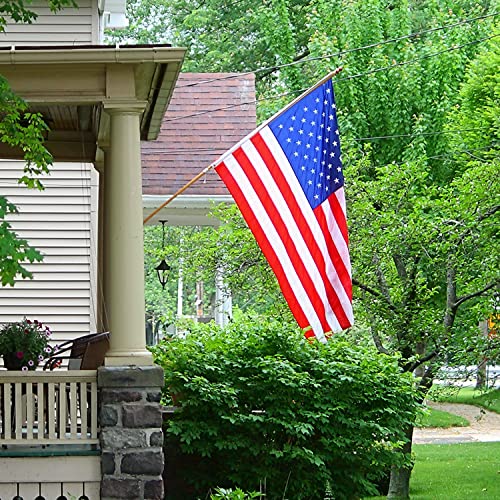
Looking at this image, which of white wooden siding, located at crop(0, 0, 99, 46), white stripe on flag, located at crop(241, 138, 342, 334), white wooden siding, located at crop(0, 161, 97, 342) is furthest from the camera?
white wooden siding, located at crop(0, 0, 99, 46)

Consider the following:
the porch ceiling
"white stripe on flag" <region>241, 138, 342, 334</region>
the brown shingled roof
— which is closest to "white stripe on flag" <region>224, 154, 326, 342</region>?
"white stripe on flag" <region>241, 138, 342, 334</region>

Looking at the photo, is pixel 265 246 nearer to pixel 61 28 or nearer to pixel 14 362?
pixel 14 362

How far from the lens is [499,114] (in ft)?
45.9

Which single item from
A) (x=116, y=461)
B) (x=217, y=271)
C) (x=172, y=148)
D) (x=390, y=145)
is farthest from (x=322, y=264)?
(x=390, y=145)

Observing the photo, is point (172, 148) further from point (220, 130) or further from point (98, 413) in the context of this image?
point (98, 413)

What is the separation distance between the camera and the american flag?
8.83m

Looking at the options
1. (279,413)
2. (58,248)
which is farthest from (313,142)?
(58,248)

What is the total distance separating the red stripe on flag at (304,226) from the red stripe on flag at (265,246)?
0.18m

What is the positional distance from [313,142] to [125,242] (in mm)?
2518

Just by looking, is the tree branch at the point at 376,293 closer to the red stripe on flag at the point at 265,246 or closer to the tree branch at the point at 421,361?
the tree branch at the point at 421,361

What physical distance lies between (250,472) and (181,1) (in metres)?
23.9

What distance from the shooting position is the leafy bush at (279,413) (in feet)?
29.2

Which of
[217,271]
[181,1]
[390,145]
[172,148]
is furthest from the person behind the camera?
[181,1]

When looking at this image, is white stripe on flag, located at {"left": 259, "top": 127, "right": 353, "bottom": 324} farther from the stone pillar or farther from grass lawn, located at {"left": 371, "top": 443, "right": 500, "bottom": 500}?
grass lawn, located at {"left": 371, "top": 443, "right": 500, "bottom": 500}
